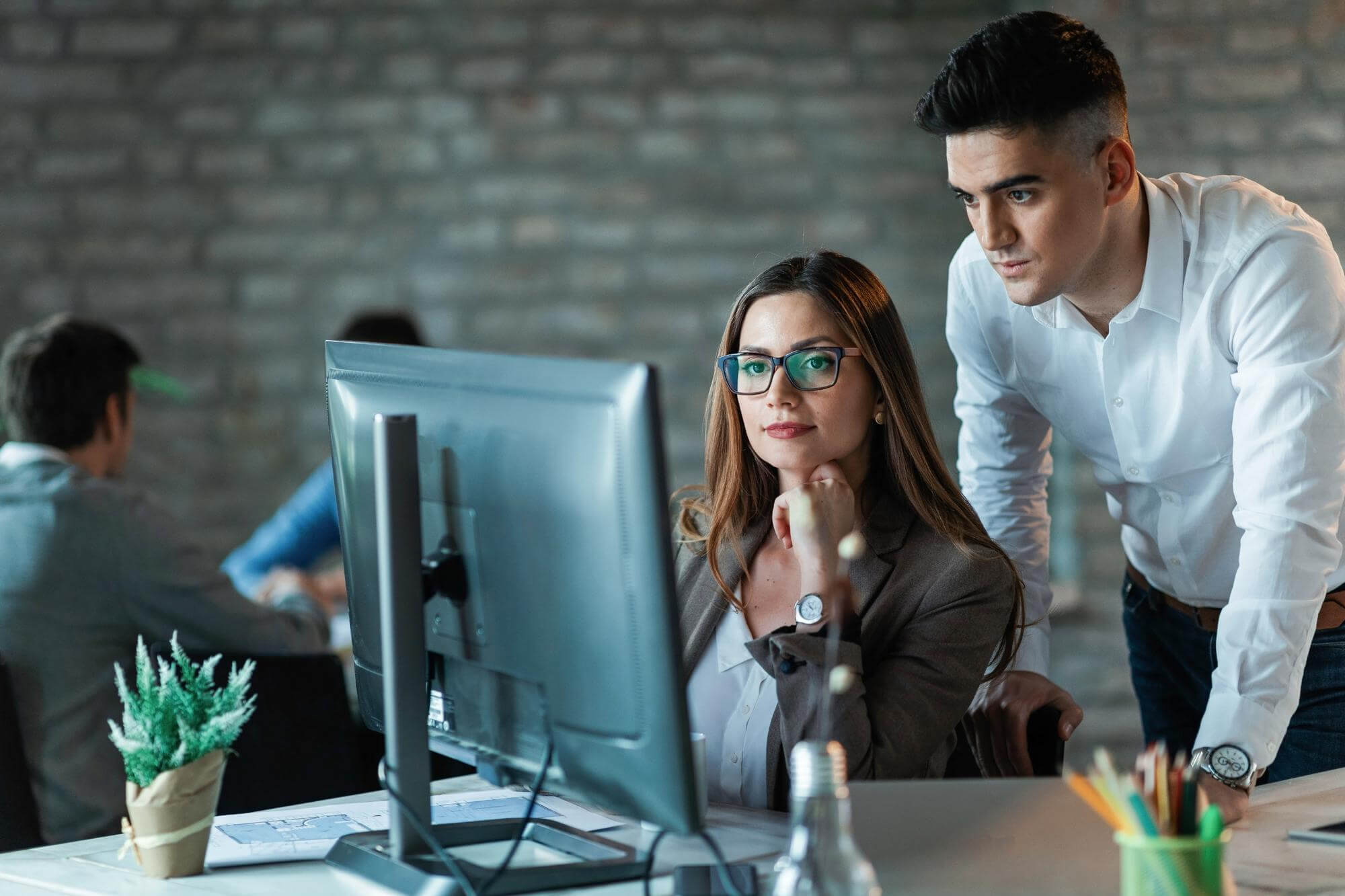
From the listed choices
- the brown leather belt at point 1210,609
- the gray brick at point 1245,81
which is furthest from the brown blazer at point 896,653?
the gray brick at point 1245,81

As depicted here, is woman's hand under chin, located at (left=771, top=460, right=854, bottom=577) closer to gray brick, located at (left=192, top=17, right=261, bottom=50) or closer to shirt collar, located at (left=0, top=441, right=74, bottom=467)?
shirt collar, located at (left=0, top=441, right=74, bottom=467)

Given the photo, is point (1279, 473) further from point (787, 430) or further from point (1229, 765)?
point (787, 430)

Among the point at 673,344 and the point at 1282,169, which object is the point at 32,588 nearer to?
the point at 673,344

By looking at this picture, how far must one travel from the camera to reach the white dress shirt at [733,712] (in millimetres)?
1750

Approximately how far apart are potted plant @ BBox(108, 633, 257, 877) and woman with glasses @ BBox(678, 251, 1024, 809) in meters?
0.55

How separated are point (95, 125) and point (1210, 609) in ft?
10.7

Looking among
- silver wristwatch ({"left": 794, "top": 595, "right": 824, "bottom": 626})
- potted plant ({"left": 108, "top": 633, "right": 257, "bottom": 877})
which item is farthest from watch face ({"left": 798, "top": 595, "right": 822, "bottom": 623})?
potted plant ({"left": 108, "top": 633, "right": 257, "bottom": 877})

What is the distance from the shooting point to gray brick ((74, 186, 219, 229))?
396cm

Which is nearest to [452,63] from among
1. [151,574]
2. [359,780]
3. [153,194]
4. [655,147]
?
[655,147]

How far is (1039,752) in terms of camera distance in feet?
5.99

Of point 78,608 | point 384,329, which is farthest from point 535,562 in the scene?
point 384,329

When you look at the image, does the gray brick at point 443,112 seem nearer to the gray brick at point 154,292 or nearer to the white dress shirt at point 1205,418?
the gray brick at point 154,292

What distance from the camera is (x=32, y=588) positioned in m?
2.39

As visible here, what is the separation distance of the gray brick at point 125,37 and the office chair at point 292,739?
2.37 metres
